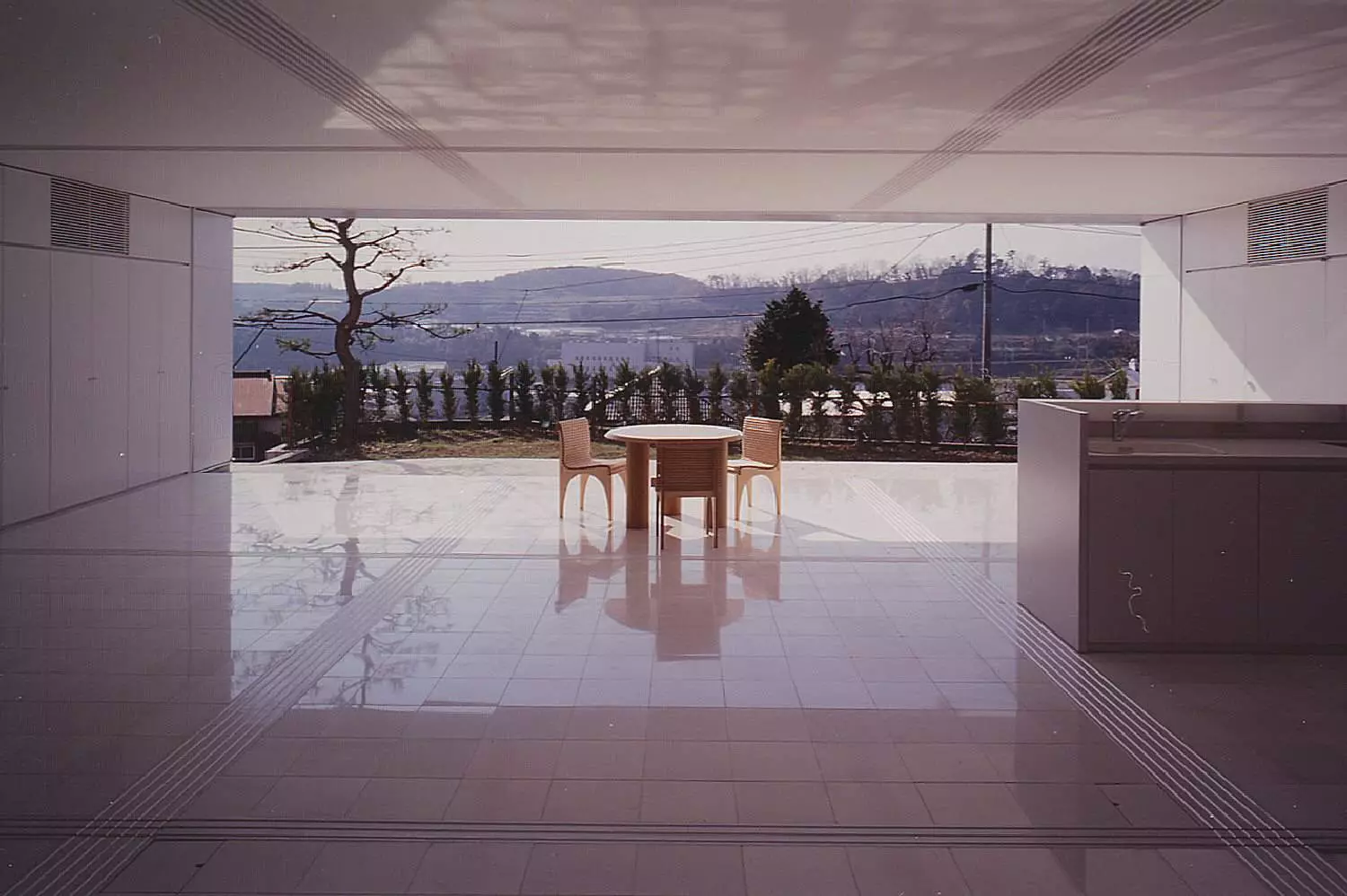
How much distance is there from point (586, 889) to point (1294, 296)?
26.4ft

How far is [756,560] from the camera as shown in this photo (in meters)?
6.72

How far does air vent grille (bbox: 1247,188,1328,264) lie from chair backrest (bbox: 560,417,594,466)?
5804 mm

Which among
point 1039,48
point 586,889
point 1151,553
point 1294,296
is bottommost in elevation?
point 586,889

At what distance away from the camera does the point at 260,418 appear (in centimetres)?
1479

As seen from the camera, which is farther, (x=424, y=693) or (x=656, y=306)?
(x=656, y=306)

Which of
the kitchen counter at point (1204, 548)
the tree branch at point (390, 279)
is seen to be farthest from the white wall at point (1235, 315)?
the tree branch at point (390, 279)

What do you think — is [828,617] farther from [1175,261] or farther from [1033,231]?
[1033,231]

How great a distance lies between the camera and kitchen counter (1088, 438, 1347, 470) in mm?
4555

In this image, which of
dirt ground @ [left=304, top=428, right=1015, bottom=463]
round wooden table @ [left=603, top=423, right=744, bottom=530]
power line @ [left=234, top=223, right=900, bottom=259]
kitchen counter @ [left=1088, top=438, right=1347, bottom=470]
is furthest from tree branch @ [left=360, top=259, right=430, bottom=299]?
kitchen counter @ [left=1088, top=438, right=1347, bottom=470]

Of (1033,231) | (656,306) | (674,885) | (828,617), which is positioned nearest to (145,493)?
(828,617)

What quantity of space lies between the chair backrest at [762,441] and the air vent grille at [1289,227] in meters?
4.33

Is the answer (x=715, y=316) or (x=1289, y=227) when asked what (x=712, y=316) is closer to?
(x=715, y=316)

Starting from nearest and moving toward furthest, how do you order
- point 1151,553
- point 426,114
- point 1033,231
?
1. point 1151,553
2. point 426,114
3. point 1033,231

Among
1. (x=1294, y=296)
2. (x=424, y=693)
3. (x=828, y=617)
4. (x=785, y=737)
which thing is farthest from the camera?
(x=1294, y=296)
